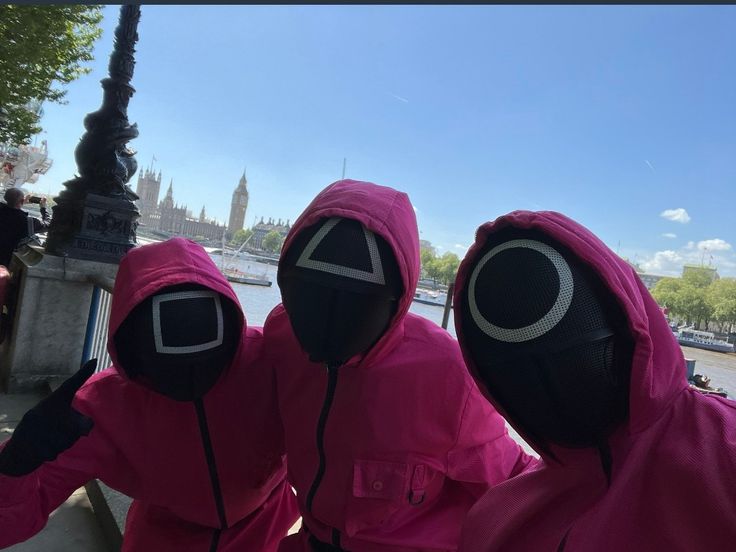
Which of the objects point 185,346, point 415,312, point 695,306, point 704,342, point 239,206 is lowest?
point 704,342

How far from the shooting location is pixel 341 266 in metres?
1.54

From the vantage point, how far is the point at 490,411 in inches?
71.3

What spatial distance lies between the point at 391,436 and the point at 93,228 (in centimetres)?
476

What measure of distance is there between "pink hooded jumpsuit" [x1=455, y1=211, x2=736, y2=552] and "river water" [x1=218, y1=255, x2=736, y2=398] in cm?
72

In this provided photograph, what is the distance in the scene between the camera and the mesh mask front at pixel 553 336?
3.42 feet

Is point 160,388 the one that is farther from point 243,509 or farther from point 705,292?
point 705,292

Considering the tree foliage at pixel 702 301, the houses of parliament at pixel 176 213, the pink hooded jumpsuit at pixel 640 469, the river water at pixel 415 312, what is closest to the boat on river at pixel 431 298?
the river water at pixel 415 312

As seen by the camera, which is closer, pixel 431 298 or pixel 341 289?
pixel 341 289

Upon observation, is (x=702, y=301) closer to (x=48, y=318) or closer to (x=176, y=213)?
(x=48, y=318)

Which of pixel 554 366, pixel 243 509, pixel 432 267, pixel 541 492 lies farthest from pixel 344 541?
pixel 432 267

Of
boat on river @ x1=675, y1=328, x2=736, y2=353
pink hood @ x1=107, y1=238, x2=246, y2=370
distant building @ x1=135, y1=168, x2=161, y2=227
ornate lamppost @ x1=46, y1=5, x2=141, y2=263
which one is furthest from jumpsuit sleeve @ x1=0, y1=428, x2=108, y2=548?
distant building @ x1=135, y1=168, x2=161, y2=227

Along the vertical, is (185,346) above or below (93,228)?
below

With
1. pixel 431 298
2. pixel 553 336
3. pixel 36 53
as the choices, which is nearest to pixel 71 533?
pixel 553 336

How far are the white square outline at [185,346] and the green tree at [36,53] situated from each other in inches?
447
